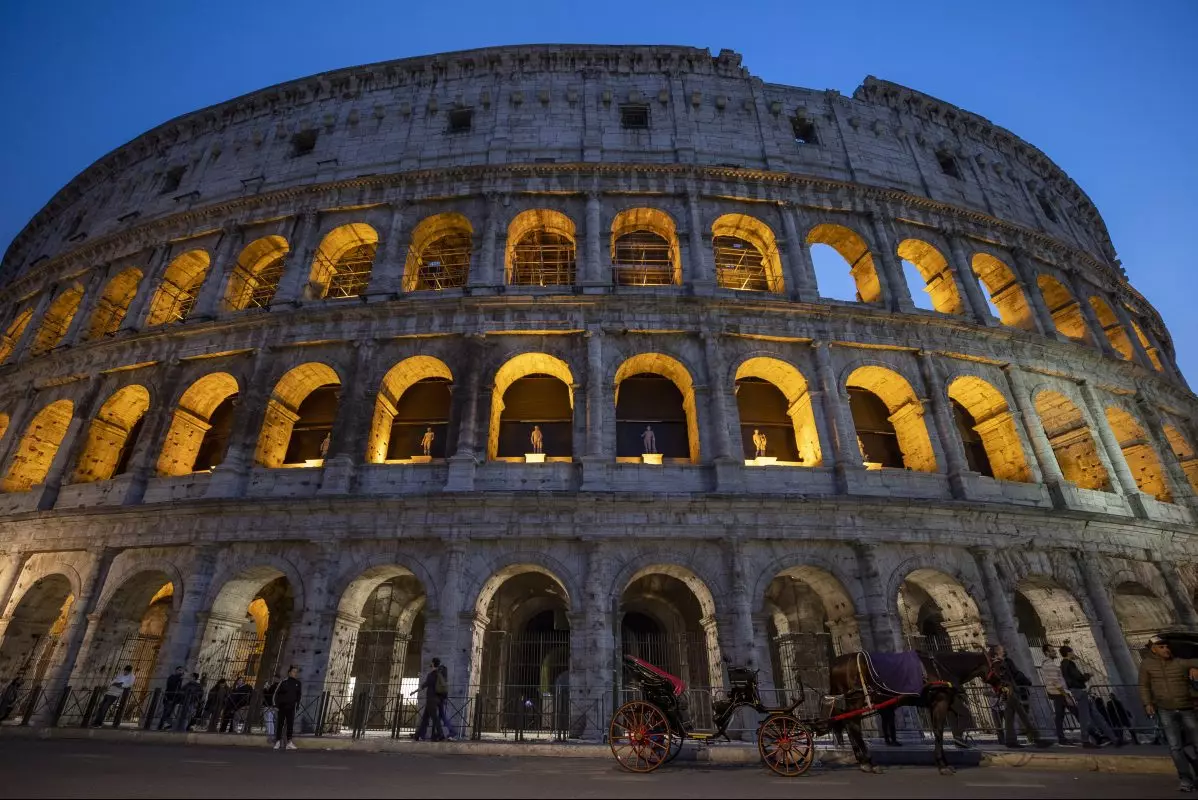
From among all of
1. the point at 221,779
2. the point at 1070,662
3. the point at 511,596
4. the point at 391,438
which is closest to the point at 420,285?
the point at 391,438

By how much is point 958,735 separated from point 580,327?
10.8 metres

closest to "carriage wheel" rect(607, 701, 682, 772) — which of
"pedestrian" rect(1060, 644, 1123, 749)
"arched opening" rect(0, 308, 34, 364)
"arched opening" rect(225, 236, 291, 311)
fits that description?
"pedestrian" rect(1060, 644, 1123, 749)

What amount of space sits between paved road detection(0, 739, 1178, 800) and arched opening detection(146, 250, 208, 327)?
1330 centimetres

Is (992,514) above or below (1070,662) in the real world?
above

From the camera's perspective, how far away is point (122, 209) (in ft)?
70.0

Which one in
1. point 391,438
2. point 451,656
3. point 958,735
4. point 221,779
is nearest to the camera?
point 221,779

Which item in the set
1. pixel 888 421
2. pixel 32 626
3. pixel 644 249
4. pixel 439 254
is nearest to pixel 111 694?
pixel 32 626

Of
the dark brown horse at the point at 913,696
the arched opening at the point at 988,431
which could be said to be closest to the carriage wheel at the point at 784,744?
the dark brown horse at the point at 913,696

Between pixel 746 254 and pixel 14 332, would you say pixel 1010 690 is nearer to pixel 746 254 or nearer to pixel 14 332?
pixel 746 254

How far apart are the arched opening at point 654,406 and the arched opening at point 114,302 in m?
16.1

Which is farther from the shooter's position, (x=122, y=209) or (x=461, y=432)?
(x=122, y=209)

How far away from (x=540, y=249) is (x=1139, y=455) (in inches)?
726

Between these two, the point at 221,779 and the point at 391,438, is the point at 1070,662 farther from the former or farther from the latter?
the point at 391,438

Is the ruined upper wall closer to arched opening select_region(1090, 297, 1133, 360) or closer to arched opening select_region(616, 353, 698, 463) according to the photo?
arched opening select_region(1090, 297, 1133, 360)
